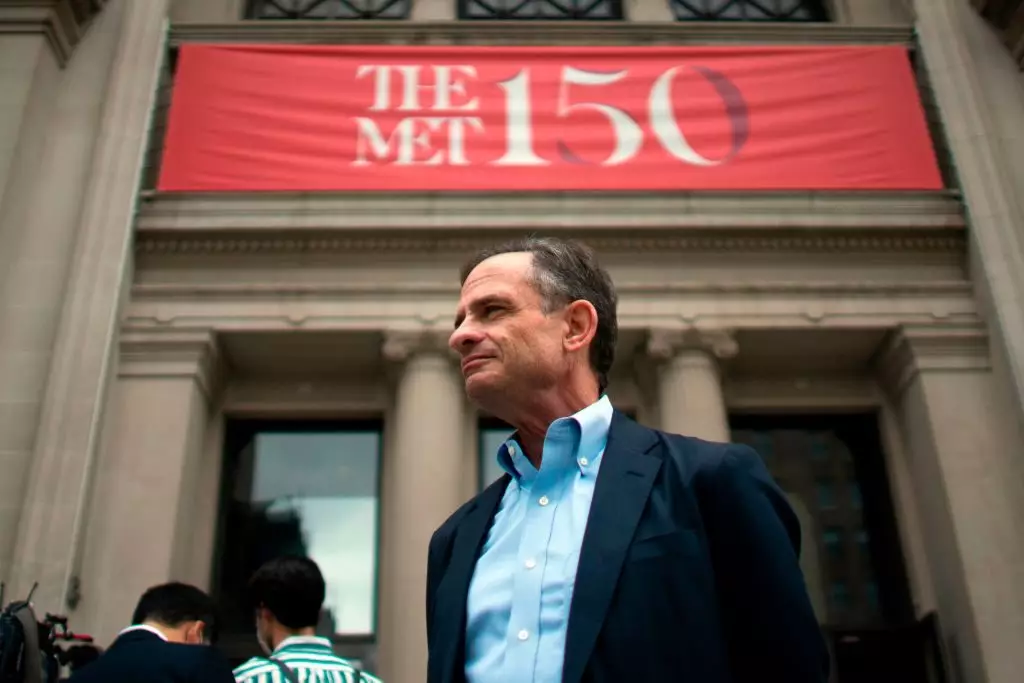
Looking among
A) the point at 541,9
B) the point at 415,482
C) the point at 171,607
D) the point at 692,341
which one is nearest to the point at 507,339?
the point at 171,607

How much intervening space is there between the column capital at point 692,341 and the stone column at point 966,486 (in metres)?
1.95

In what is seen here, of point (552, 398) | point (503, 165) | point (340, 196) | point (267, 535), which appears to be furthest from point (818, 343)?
point (552, 398)

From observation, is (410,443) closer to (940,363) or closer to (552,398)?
(940,363)

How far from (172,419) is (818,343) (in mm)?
7248

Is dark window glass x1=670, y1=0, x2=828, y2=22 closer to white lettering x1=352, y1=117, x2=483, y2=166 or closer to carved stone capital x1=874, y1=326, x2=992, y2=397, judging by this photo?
white lettering x1=352, y1=117, x2=483, y2=166

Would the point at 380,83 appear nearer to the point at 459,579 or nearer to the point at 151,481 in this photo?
the point at 151,481

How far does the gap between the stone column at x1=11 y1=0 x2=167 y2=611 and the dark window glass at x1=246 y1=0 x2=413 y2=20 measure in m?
2.07

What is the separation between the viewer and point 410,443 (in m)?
9.55

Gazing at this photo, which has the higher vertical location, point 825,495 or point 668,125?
point 668,125

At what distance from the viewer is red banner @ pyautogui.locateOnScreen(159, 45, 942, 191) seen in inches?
428

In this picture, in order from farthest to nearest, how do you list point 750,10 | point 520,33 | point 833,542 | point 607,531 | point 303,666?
point 750,10
point 520,33
point 833,542
point 303,666
point 607,531

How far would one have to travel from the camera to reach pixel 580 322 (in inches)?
107

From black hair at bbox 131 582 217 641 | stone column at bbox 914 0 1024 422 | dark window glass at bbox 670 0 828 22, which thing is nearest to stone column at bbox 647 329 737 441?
stone column at bbox 914 0 1024 422

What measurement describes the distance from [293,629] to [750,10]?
12.1 m
